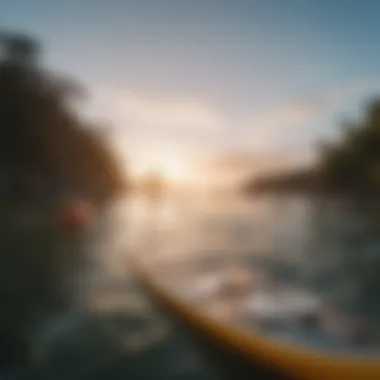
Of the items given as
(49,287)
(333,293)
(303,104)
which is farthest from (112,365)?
(303,104)

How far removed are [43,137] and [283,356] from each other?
79 cm

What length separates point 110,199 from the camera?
59.1 inches

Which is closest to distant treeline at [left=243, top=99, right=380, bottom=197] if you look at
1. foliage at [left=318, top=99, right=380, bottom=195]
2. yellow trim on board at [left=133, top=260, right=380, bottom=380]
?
foliage at [left=318, top=99, right=380, bottom=195]

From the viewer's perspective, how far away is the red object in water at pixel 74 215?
149 cm

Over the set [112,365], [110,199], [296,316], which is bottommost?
[112,365]

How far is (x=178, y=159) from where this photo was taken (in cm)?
150

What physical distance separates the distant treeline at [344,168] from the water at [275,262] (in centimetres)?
4

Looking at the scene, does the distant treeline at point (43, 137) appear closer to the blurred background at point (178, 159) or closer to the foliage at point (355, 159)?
the blurred background at point (178, 159)

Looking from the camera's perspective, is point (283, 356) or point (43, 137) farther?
point (43, 137)

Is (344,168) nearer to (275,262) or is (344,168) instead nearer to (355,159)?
(355,159)

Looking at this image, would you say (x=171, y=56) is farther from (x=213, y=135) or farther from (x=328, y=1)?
(x=328, y=1)

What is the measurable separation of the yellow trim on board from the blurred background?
65 millimetres

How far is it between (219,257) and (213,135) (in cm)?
31

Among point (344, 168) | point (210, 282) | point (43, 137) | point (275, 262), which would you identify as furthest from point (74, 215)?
point (344, 168)
